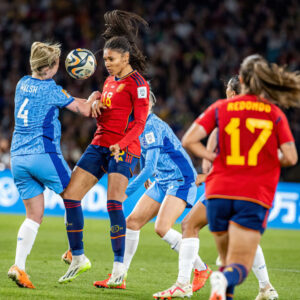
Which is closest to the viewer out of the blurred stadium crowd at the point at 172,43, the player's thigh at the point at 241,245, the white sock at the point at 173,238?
the player's thigh at the point at 241,245

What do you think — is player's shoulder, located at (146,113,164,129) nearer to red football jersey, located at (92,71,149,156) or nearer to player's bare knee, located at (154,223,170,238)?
red football jersey, located at (92,71,149,156)

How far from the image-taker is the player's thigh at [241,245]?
166 inches

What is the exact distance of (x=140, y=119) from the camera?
6.14 m

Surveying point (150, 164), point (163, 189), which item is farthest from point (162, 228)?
point (150, 164)

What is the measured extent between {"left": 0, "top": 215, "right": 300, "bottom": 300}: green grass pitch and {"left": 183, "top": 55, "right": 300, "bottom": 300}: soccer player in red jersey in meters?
1.90

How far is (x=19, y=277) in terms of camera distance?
19.3 ft

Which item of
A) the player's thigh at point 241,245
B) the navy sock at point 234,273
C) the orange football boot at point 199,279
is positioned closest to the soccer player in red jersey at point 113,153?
the orange football boot at point 199,279

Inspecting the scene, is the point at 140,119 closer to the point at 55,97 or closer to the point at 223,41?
the point at 55,97

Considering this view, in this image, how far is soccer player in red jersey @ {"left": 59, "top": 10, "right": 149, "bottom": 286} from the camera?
612cm

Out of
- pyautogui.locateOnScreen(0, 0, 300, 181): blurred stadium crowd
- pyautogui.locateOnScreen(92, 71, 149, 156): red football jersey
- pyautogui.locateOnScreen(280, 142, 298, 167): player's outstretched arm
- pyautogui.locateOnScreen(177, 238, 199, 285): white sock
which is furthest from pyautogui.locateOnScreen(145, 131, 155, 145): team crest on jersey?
pyautogui.locateOnScreen(0, 0, 300, 181): blurred stadium crowd

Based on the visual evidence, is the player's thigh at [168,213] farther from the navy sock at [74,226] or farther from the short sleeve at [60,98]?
the short sleeve at [60,98]

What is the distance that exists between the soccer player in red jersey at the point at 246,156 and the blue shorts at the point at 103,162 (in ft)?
5.94

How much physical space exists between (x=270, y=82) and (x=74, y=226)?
2.60 m

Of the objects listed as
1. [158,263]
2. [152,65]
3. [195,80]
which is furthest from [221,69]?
[158,263]
